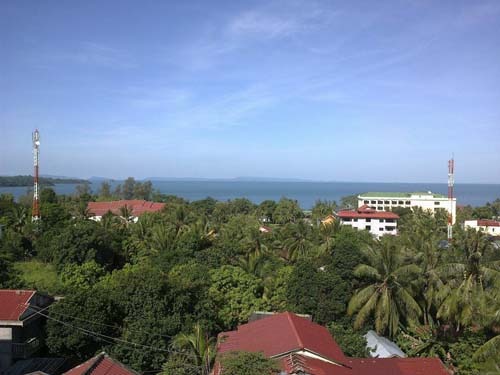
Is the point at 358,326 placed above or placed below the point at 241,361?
below

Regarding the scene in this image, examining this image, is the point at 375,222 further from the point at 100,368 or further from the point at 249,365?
the point at 100,368

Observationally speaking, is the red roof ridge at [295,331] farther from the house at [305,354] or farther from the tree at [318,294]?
the tree at [318,294]

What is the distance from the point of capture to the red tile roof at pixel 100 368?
1415 cm

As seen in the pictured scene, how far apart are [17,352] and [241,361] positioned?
344 inches

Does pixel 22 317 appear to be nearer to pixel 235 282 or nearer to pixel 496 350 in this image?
pixel 235 282

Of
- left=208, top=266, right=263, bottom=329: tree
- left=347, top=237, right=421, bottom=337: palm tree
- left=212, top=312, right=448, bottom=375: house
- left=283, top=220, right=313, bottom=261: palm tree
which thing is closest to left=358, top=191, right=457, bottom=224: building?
left=283, top=220, right=313, bottom=261: palm tree

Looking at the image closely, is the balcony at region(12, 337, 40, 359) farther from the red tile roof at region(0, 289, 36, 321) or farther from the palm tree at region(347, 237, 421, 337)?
the palm tree at region(347, 237, 421, 337)

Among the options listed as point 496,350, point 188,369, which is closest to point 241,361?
point 188,369

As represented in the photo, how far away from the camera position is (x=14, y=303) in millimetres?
16875

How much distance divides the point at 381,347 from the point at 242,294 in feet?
23.0

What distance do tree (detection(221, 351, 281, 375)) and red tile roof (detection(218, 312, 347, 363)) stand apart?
2.63 ft

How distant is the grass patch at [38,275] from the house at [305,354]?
12084 millimetres

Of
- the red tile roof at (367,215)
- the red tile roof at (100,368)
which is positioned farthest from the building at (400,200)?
the red tile roof at (100,368)

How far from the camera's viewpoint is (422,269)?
74.0ft
